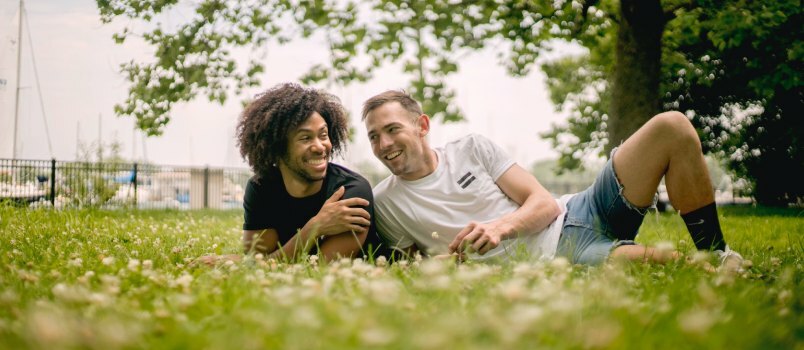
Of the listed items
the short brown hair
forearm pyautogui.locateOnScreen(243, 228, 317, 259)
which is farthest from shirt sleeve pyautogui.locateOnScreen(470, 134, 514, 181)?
forearm pyautogui.locateOnScreen(243, 228, 317, 259)

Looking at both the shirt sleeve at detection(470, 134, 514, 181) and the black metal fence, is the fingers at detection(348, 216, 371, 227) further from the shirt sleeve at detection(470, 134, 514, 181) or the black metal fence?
the black metal fence

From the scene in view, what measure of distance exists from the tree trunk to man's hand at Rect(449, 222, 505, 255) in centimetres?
892

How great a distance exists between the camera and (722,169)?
22.6 metres

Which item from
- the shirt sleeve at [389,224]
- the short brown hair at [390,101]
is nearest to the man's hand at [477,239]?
the shirt sleeve at [389,224]

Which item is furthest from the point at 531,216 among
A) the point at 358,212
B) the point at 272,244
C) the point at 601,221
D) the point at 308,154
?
the point at 272,244

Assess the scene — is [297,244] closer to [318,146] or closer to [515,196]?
[318,146]

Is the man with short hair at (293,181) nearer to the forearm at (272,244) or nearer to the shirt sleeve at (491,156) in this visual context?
the forearm at (272,244)

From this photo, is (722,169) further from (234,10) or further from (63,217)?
(63,217)

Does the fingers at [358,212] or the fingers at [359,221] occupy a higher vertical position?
the fingers at [358,212]

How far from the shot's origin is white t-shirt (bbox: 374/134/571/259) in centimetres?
397

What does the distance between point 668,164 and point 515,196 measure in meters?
1.02

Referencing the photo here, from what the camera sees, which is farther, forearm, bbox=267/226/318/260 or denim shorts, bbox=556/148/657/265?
denim shorts, bbox=556/148/657/265

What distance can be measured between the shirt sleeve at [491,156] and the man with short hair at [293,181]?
35.3 inches

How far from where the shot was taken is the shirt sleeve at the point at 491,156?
4.21m
